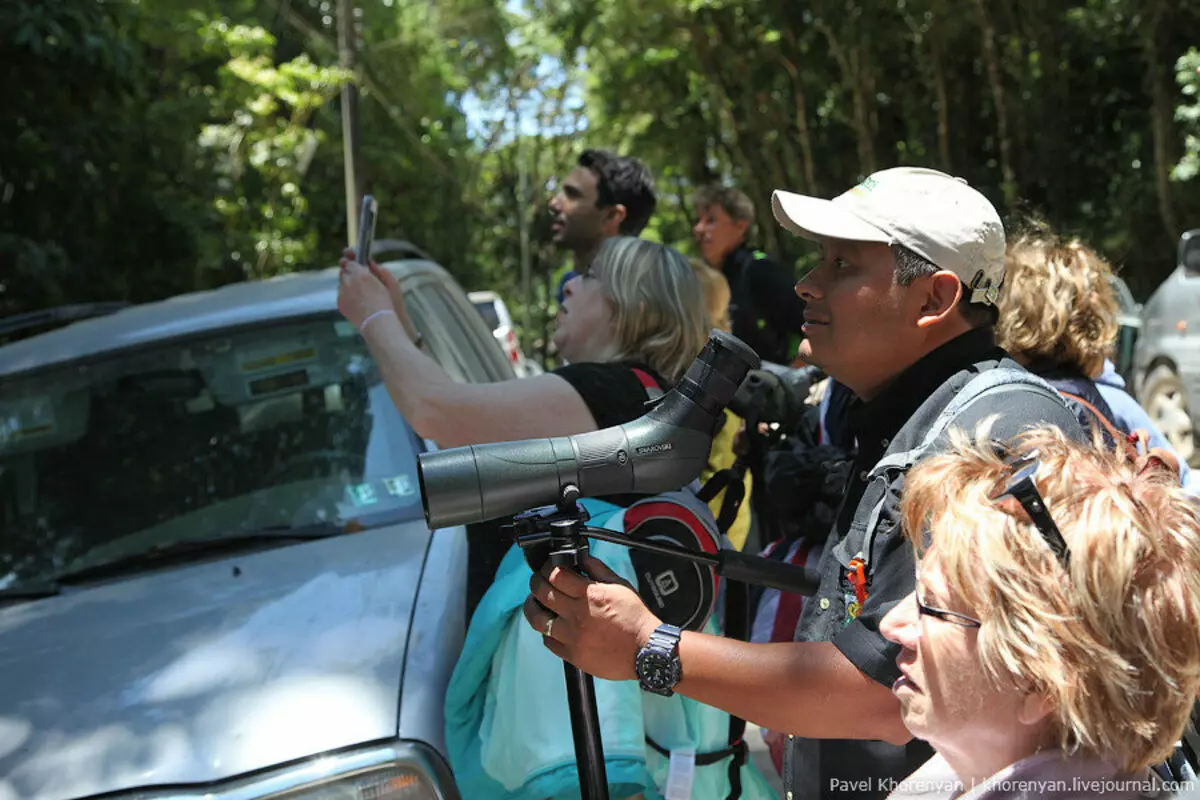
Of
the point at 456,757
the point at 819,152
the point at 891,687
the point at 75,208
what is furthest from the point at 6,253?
the point at 819,152

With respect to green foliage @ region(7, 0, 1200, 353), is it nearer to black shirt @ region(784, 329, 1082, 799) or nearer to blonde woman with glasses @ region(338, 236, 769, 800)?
blonde woman with glasses @ region(338, 236, 769, 800)

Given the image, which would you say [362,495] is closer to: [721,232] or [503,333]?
[721,232]

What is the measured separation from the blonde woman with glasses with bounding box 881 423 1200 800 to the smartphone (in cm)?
175

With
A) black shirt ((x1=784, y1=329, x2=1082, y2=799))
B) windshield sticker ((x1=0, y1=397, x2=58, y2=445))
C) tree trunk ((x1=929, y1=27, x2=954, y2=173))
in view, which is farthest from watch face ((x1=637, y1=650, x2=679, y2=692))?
tree trunk ((x1=929, y1=27, x2=954, y2=173))

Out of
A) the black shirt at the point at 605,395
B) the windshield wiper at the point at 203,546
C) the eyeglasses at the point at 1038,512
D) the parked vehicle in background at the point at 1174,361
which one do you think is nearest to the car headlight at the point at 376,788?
the black shirt at the point at 605,395

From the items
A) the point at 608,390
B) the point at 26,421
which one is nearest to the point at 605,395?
the point at 608,390

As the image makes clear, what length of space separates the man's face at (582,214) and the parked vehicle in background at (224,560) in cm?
64

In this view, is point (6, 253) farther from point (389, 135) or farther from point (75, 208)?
point (389, 135)

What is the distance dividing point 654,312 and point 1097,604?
5.05ft

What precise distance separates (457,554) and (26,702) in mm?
935

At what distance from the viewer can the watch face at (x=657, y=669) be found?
174 centimetres

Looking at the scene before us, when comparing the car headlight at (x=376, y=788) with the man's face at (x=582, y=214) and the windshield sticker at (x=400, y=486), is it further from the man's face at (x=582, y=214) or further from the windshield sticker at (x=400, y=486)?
the man's face at (x=582, y=214)

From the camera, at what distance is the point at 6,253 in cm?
806

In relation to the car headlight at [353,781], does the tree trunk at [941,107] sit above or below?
above
